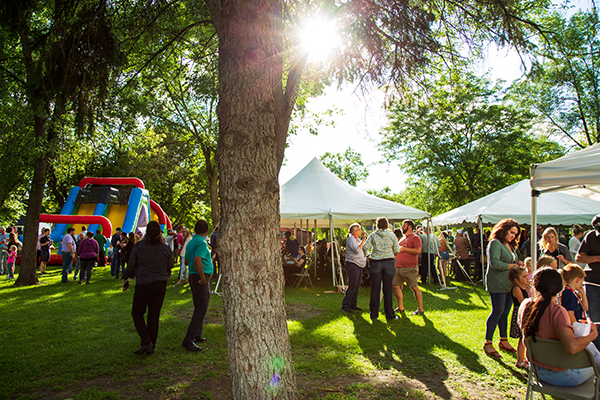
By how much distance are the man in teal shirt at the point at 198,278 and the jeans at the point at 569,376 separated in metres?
3.90

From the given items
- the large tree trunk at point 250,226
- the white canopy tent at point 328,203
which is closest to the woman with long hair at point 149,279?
the large tree trunk at point 250,226

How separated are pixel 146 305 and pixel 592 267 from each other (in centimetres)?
552

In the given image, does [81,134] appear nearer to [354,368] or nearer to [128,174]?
[354,368]

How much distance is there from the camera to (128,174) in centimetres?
2733

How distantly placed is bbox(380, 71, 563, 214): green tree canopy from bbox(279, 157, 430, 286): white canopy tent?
34.5 feet

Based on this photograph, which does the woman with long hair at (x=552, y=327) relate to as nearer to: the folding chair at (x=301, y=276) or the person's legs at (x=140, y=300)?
the person's legs at (x=140, y=300)

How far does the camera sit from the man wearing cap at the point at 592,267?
4586 mm

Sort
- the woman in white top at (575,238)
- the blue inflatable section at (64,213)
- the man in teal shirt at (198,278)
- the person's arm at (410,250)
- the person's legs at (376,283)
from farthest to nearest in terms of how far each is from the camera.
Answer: the blue inflatable section at (64,213) < the woman in white top at (575,238) < the person's arm at (410,250) < the person's legs at (376,283) < the man in teal shirt at (198,278)

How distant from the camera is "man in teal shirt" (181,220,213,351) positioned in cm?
527

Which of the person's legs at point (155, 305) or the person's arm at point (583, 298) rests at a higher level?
the person's arm at point (583, 298)

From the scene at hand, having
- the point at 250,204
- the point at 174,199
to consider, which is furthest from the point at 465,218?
the point at 174,199

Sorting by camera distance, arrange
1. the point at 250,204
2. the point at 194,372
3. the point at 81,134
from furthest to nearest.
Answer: the point at 194,372 < the point at 81,134 < the point at 250,204

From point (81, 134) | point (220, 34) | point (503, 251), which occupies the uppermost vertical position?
point (220, 34)

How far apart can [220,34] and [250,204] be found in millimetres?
1453
